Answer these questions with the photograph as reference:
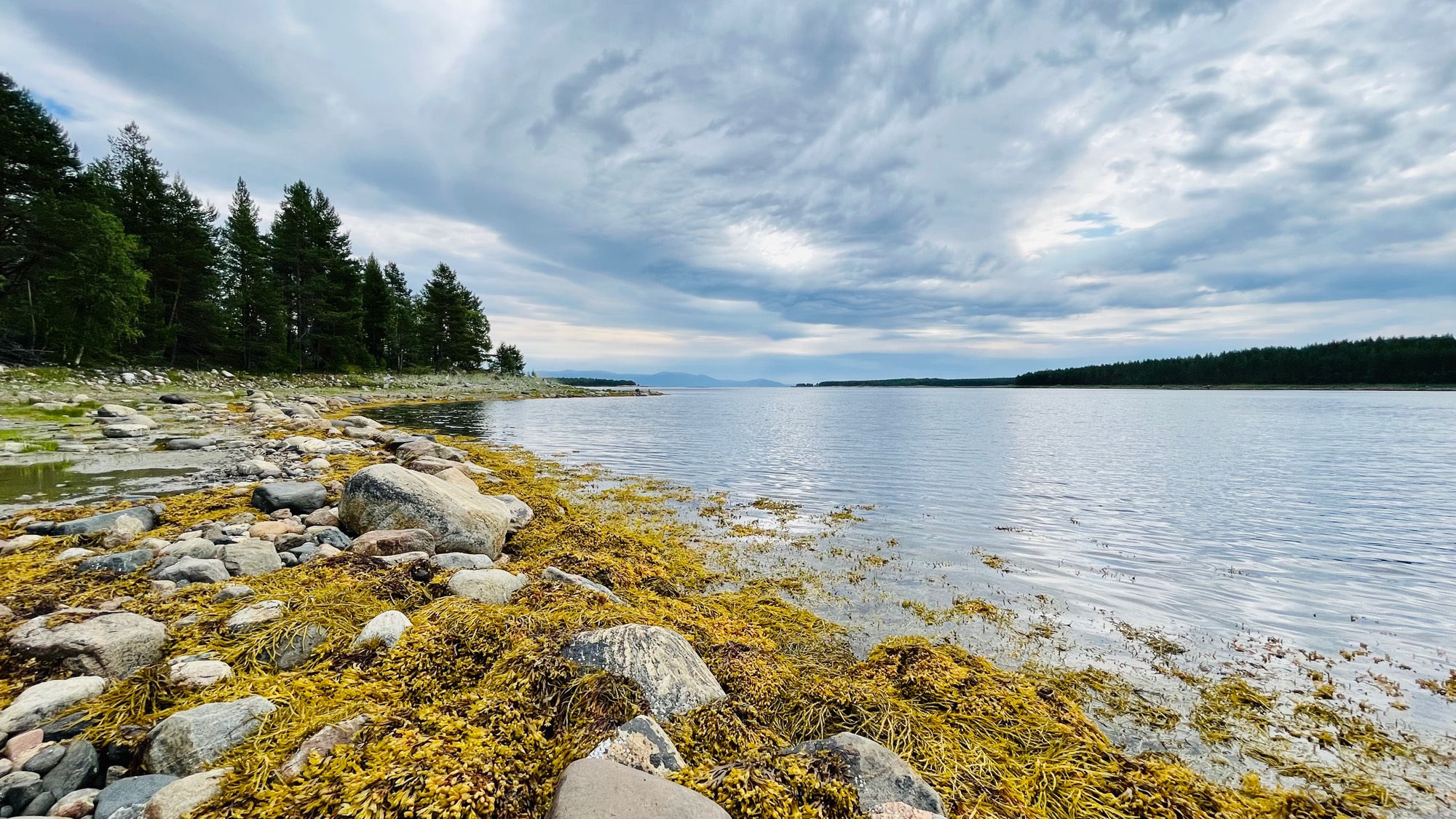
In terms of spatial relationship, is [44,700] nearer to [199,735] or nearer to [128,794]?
[199,735]

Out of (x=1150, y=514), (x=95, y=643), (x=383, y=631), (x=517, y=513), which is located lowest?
(x=1150, y=514)

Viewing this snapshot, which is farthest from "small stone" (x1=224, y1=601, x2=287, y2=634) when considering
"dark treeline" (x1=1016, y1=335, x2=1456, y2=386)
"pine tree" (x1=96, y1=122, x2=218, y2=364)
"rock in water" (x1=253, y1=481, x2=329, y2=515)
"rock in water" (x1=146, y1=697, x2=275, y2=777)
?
"dark treeline" (x1=1016, y1=335, x2=1456, y2=386)

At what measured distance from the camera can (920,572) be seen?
29.4ft

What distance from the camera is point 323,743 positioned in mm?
2914

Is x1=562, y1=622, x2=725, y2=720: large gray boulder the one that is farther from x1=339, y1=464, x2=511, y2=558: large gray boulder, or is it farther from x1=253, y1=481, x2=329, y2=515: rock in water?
x1=253, y1=481, x2=329, y2=515: rock in water

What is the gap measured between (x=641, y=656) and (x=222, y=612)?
3674 mm

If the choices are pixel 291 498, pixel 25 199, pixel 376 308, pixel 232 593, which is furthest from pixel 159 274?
pixel 232 593

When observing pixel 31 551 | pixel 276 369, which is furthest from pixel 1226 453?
pixel 276 369

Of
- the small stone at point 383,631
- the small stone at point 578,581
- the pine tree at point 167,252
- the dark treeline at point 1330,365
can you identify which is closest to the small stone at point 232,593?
the small stone at point 383,631

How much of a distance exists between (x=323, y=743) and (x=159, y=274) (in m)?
56.6

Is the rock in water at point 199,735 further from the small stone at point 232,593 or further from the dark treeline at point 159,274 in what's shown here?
the dark treeline at point 159,274

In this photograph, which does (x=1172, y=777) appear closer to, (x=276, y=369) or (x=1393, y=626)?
(x=1393, y=626)

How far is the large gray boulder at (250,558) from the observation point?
19.2ft

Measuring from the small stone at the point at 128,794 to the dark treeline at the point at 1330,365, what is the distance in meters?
177
